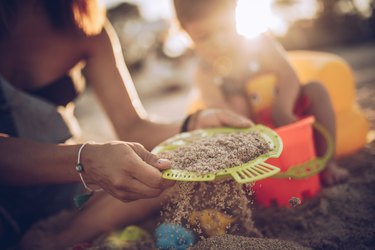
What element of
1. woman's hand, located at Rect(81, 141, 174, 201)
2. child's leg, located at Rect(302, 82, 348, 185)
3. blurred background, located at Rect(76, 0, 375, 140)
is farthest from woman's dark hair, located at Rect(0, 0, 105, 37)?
blurred background, located at Rect(76, 0, 375, 140)

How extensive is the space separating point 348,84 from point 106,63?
3.80 ft

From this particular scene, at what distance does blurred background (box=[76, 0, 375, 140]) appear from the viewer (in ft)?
13.1

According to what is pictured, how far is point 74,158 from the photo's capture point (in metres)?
0.89

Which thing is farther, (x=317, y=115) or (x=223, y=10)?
(x=223, y=10)

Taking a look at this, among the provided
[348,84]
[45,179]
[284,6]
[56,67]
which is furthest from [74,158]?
[284,6]

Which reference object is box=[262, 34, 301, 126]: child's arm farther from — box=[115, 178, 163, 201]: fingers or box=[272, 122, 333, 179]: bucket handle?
box=[115, 178, 163, 201]: fingers

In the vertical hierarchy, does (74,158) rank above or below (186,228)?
above

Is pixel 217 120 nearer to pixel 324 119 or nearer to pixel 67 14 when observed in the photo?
pixel 324 119

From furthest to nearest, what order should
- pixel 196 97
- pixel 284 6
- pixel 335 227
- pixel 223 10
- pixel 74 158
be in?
pixel 284 6 < pixel 196 97 < pixel 223 10 < pixel 335 227 < pixel 74 158

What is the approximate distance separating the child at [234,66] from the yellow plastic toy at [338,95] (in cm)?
2

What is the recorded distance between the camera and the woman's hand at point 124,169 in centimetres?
81

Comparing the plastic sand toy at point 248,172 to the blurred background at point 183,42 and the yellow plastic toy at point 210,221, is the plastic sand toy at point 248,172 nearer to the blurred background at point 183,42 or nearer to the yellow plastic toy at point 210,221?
the yellow plastic toy at point 210,221

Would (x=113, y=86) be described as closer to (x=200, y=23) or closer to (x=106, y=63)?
(x=106, y=63)

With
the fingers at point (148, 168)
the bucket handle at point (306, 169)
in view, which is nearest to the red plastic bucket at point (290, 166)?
the bucket handle at point (306, 169)
